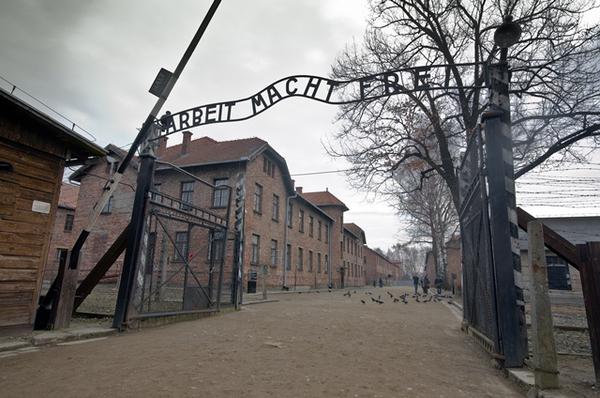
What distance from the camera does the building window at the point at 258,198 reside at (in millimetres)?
21906

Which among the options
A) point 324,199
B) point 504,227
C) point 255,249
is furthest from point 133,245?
point 324,199

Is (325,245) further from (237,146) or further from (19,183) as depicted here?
(19,183)

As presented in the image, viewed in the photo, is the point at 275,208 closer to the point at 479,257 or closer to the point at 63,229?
the point at 63,229

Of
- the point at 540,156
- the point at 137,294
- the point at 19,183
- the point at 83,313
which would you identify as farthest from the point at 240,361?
the point at 540,156

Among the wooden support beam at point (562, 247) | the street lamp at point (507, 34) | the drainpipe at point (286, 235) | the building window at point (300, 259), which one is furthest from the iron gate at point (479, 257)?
the building window at point (300, 259)

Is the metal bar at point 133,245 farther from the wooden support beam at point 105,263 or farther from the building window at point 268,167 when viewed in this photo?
the building window at point 268,167

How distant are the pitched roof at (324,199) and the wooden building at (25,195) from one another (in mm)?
34497

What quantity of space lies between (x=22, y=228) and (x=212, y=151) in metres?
17.8

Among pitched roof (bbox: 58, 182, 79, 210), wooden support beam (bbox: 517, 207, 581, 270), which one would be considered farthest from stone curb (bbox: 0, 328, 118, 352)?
pitched roof (bbox: 58, 182, 79, 210)

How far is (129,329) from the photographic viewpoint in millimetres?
6508

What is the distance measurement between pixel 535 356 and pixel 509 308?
0.80 metres

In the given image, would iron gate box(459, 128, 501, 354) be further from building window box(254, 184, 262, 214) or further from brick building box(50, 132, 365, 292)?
building window box(254, 184, 262, 214)

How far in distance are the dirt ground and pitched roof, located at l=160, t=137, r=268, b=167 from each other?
1508 centimetres

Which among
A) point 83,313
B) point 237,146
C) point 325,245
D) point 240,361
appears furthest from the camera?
point 325,245
